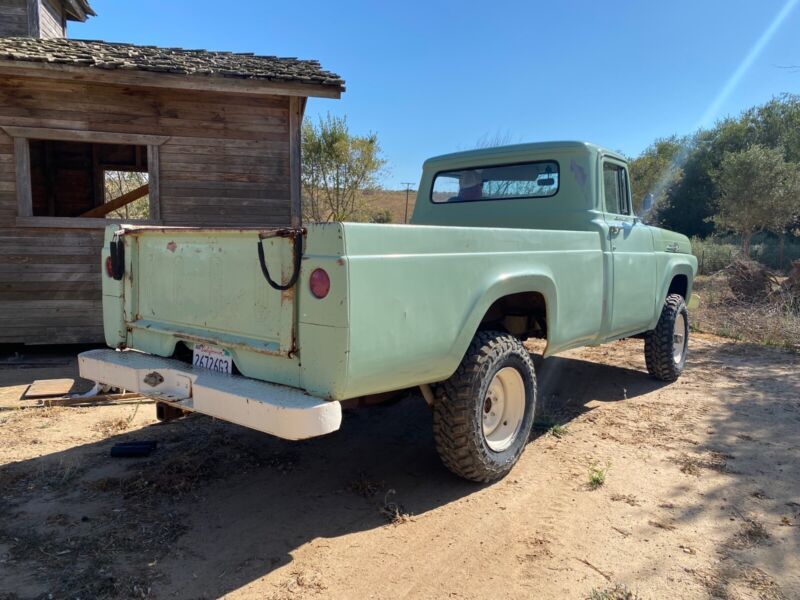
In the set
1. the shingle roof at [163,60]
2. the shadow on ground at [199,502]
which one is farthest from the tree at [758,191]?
the shadow on ground at [199,502]

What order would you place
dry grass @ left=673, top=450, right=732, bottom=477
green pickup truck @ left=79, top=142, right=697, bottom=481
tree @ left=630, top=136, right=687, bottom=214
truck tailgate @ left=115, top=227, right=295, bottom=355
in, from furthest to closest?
tree @ left=630, top=136, right=687, bottom=214, dry grass @ left=673, top=450, right=732, bottom=477, truck tailgate @ left=115, top=227, right=295, bottom=355, green pickup truck @ left=79, top=142, right=697, bottom=481

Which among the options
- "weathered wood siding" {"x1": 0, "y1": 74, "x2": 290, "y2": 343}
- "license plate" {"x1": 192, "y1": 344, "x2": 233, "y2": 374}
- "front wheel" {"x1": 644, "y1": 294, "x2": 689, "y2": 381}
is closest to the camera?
"license plate" {"x1": 192, "y1": 344, "x2": 233, "y2": 374}

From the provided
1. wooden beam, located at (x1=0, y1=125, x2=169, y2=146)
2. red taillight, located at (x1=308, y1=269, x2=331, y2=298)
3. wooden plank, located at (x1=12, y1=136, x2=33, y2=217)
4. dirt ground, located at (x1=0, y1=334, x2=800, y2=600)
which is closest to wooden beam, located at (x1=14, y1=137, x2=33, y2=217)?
wooden plank, located at (x1=12, y1=136, x2=33, y2=217)

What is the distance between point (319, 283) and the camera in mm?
2447

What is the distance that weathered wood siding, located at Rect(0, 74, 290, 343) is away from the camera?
22.5 feet

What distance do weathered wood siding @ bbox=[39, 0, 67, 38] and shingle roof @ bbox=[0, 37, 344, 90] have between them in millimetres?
3145

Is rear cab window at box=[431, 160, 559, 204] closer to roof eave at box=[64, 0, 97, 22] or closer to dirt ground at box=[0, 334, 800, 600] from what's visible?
dirt ground at box=[0, 334, 800, 600]

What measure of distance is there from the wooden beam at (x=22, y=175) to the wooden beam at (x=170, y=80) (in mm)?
824

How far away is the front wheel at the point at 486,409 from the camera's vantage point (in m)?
3.11

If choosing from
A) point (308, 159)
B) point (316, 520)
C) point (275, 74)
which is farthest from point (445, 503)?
point (308, 159)

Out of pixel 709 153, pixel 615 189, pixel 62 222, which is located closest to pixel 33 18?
pixel 62 222

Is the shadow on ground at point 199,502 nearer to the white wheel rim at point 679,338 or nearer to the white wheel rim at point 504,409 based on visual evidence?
the white wheel rim at point 504,409

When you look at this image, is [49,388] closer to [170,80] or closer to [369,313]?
[170,80]

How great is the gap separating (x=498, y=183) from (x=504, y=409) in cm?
226
